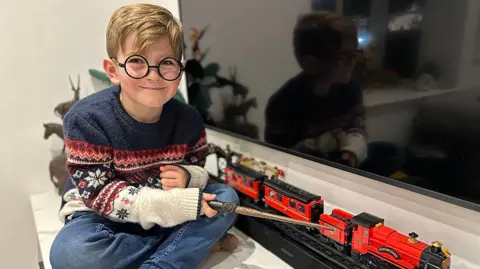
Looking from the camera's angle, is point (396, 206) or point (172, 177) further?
point (172, 177)

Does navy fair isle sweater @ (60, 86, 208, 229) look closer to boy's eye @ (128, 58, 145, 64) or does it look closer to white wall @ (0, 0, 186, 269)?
boy's eye @ (128, 58, 145, 64)

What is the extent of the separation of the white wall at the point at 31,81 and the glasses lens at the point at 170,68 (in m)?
0.67

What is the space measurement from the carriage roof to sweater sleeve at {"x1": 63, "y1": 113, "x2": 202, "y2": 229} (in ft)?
0.69

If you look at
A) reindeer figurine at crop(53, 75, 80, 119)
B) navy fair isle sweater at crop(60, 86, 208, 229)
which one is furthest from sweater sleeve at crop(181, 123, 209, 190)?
reindeer figurine at crop(53, 75, 80, 119)

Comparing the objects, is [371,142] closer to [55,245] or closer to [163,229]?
[163,229]

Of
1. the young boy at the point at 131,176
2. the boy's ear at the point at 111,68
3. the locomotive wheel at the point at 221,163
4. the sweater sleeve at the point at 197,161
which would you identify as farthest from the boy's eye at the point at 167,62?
the locomotive wheel at the point at 221,163

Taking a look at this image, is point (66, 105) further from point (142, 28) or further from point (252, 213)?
point (252, 213)

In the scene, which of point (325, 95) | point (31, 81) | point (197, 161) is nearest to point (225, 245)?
point (197, 161)

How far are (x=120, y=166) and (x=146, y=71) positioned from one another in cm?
24

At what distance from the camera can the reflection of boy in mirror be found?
0.78 meters

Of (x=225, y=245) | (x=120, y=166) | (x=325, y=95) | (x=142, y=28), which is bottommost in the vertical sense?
(x=225, y=245)

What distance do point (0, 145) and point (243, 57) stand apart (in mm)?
915

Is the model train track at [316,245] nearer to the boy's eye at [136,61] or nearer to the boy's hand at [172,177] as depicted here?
the boy's hand at [172,177]

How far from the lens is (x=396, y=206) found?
794 millimetres
